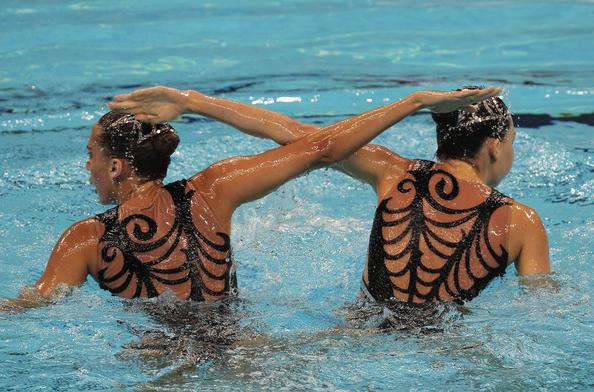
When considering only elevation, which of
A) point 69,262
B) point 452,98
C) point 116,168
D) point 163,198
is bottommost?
point 69,262

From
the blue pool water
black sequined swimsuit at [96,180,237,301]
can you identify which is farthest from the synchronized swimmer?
the blue pool water

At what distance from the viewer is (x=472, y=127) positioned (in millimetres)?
3898

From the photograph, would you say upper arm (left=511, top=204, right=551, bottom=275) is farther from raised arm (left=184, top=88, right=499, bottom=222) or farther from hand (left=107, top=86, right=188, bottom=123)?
hand (left=107, top=86, right=188, bottom=123)

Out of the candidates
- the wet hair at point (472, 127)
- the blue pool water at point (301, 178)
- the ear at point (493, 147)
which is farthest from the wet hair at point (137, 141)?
the ear at point (493, 147)

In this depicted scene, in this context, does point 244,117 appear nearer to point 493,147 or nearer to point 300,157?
point 300,157

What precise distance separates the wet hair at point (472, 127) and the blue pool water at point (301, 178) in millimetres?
605

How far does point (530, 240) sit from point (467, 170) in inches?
14.6

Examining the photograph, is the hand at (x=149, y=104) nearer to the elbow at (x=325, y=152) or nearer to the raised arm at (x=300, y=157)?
the raised arm at (x=300, y=157)

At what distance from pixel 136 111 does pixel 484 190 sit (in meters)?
1.36

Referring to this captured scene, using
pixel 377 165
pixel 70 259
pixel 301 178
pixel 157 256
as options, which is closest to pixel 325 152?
pixel 377 165

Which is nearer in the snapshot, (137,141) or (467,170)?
(137,141)

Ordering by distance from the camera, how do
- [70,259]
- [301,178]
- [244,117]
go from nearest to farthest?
1. [70,259]
2. [244,117]
3. [301,178]

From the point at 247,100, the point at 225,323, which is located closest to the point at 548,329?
the point at 225,323

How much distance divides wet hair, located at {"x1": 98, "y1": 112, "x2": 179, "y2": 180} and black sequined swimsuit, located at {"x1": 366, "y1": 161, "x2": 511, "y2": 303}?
2.94 feet
